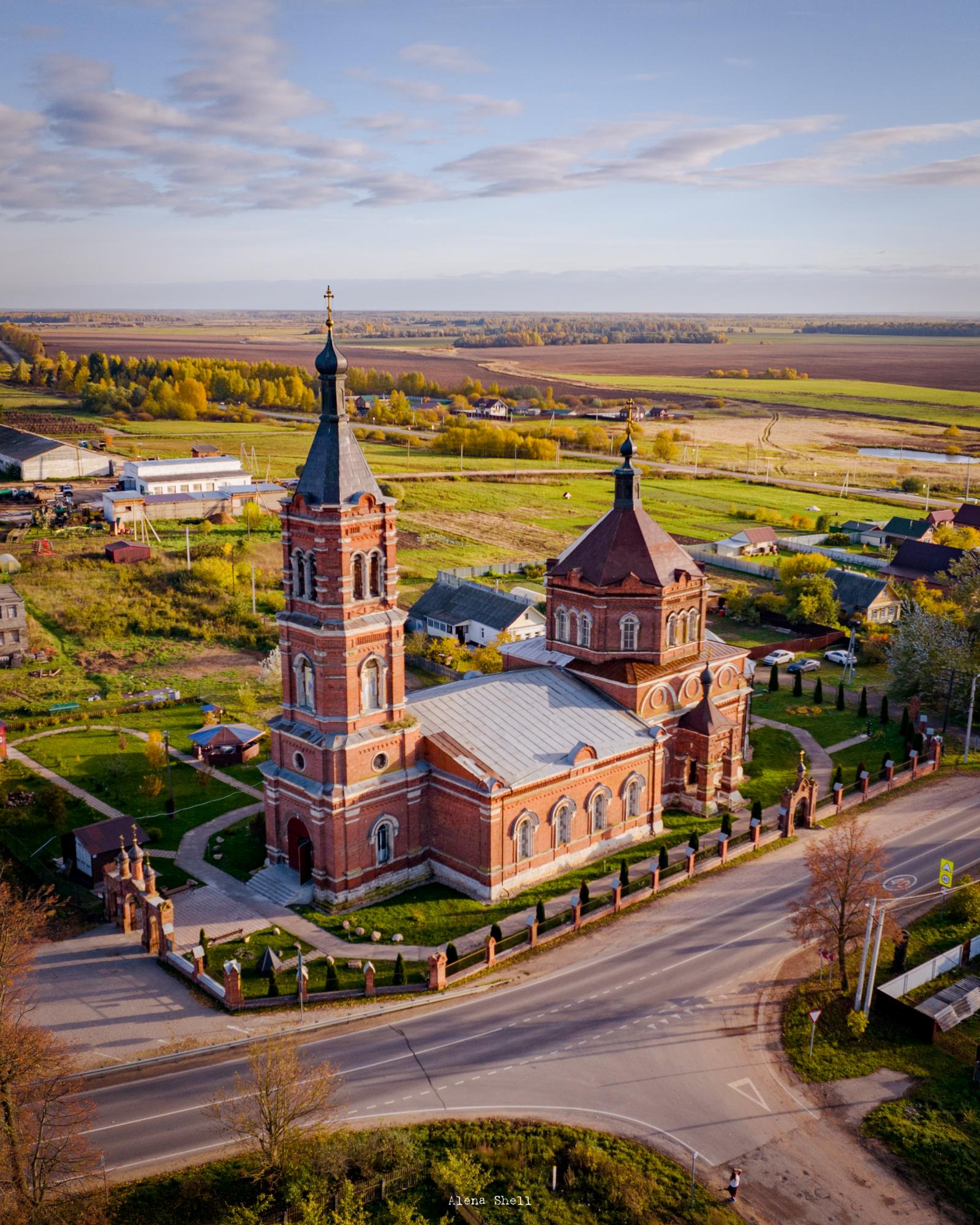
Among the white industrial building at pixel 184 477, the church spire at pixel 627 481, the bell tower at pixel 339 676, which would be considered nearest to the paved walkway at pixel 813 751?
the church spire at pixel 627 481

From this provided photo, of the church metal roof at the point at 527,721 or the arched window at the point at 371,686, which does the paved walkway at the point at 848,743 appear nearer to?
the church metal roof at the point at 527,721

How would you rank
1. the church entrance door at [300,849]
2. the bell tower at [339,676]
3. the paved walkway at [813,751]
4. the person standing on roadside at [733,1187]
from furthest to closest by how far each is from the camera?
1. the paved walkway at [813,751]
2. the church entrance door at [300,849]
3. the bell tower at [339,676]
4. the person standing on roadside at [733,1187]

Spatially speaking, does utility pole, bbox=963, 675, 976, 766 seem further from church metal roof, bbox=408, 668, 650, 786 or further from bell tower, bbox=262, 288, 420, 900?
bell tower, bbox=262, 288, 420, 900

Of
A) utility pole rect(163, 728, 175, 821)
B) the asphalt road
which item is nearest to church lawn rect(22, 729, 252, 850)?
utility pole rect(163, 728, 175, 821)

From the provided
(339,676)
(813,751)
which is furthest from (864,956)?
(813,751)

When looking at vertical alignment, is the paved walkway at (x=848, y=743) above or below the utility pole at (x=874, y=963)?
below
